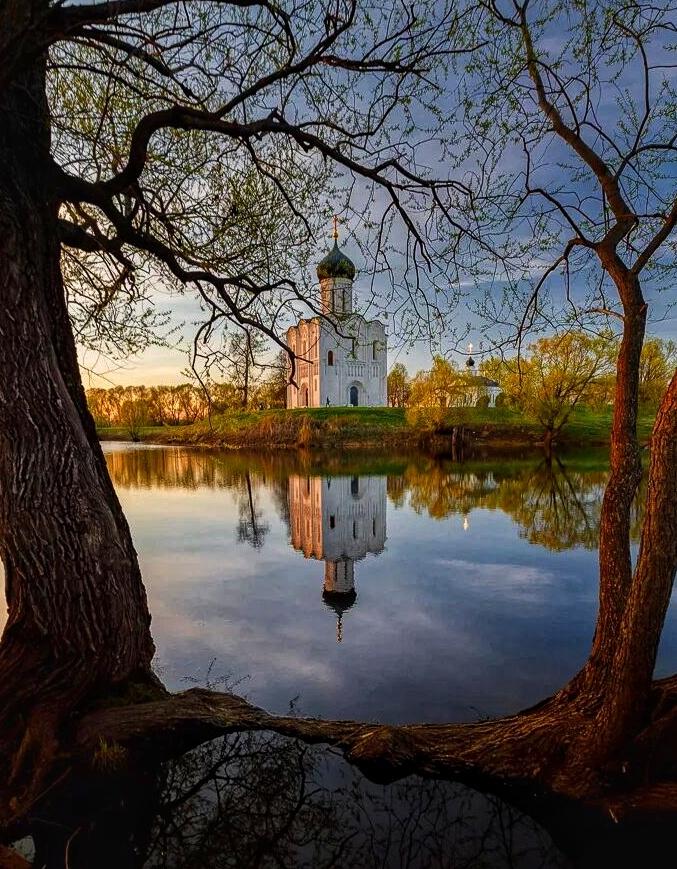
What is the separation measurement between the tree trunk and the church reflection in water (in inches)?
194

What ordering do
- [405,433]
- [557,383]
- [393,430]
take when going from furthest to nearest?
[393,430] < [405,433] < [557,383]

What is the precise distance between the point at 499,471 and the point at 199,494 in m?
17.4

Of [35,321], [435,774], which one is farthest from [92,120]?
[435,774]

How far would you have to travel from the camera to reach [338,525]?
17500mm

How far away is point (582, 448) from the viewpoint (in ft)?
144

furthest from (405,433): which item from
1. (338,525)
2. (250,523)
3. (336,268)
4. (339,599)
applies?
(336,268)

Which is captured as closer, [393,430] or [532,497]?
[532,497]

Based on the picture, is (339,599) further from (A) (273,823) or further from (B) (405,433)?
(B) (405,433)

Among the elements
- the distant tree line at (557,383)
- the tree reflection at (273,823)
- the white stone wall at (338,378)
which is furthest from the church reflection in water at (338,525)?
the white stone wall at (338,378)

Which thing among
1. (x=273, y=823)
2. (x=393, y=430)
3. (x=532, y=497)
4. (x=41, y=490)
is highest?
(x=393, y=430)

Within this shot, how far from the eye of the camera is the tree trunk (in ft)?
11.5

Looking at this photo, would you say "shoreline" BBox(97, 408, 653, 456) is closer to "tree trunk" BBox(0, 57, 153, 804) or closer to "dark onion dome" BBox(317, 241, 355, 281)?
"dark onion dome" BBox(317, 241, 355, 281)

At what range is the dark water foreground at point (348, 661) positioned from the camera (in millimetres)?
3420

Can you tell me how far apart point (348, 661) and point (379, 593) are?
11.6ft
